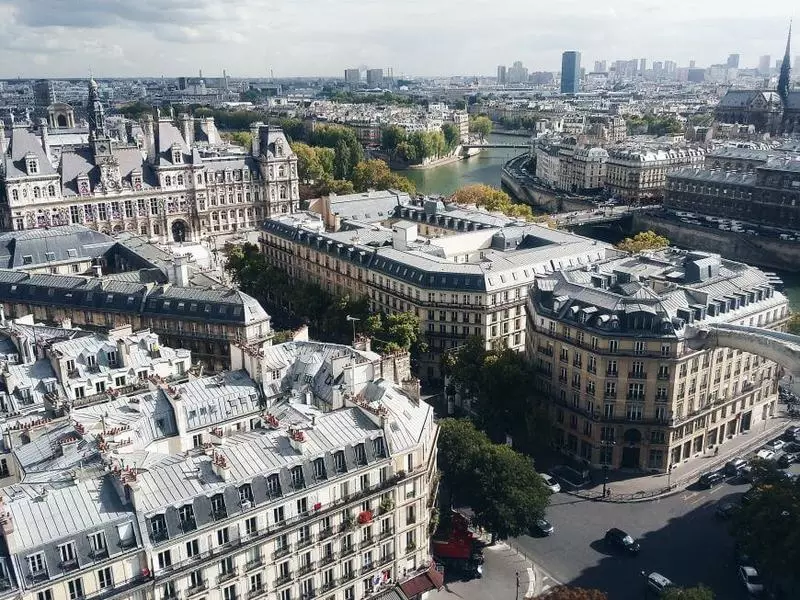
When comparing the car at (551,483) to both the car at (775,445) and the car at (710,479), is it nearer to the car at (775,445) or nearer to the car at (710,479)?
the car at (710,479)

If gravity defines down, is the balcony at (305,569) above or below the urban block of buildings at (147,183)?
below

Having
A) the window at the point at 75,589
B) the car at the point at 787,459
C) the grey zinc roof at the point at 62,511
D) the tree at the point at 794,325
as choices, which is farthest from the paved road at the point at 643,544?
the window at the point at 75,589

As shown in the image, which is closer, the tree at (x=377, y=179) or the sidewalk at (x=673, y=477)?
the sidewalk at (x=673, y=477)

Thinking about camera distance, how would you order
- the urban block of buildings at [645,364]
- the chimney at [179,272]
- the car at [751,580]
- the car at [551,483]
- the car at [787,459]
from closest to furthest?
the car at [751,580] → the car at [551,483] → the urban block of buildings at [645,364] → the car at [787,459] → the chimney at [179,272]

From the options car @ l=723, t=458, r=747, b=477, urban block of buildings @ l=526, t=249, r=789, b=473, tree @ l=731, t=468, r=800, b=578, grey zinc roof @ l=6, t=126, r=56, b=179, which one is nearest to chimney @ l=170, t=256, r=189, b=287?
urban block of buildings @ l=526, t=249, r=789, b=473

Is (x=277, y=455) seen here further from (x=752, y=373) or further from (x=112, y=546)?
(x=752, y=373)

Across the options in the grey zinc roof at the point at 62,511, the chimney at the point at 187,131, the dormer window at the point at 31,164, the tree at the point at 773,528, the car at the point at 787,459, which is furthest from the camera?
the chimney at the point at 187,131

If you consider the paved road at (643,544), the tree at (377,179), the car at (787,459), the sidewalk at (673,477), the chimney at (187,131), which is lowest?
the paved road at (643,544)

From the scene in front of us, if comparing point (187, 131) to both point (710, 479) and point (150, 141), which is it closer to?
point (150, 141)
